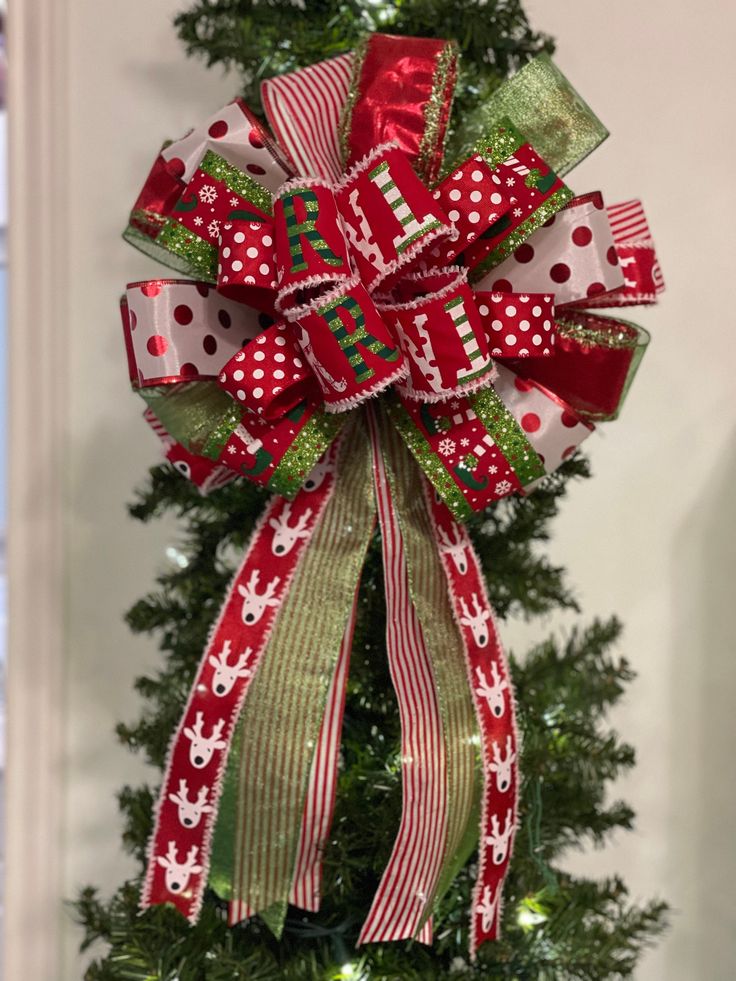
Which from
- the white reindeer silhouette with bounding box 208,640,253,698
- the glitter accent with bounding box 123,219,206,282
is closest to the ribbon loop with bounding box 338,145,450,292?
the glitter accent with bounding box 123,219,206,282

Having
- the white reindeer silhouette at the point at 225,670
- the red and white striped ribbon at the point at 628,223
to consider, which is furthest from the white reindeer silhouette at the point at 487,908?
the red and white striped ribbon at the point at 628,223

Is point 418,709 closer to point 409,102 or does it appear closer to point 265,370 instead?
point 265,370

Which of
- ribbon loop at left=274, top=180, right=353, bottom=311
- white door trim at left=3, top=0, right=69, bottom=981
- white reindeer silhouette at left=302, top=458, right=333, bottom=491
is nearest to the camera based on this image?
ribbon loop at left=274, top=180, right=353, bottom=311

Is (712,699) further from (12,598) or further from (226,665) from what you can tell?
(12,598)

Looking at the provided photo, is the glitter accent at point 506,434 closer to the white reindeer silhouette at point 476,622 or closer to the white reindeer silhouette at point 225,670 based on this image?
the white reindeer silhouette at point 476,622

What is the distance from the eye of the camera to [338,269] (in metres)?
0.47

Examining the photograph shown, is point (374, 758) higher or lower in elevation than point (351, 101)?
lower

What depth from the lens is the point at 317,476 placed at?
22.3 inches

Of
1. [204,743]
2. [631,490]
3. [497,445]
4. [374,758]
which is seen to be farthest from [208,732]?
[631,490]

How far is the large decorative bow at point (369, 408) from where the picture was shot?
19.2 inches

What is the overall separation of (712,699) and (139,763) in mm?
568

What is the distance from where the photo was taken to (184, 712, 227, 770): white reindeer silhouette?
53cm

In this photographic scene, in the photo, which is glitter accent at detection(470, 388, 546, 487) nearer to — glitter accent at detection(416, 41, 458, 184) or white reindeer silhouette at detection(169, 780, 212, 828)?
glitter accent at detection(416, 41, 458, 184)

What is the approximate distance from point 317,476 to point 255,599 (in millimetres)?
86
